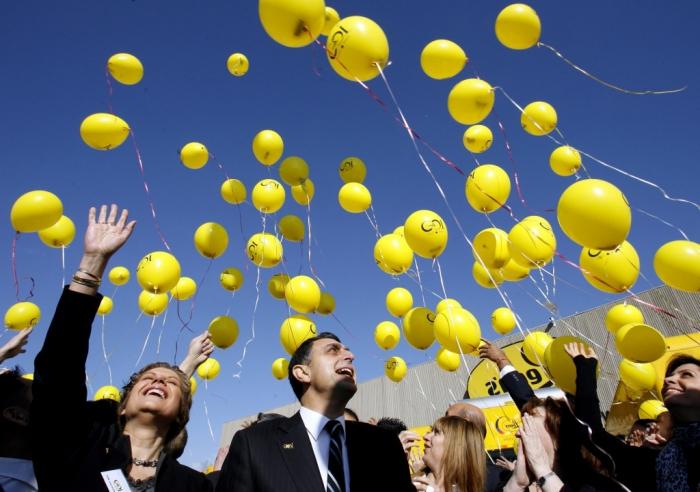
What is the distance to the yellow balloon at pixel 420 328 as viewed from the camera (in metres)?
5.01

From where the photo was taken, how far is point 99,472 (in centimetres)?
161

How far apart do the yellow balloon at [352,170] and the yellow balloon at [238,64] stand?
1646 millimetres

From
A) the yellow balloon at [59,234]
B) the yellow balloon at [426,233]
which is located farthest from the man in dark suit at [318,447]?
the yellow balloon at [59,234]

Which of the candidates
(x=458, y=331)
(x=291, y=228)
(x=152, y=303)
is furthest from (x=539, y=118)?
(x=152, y=303)

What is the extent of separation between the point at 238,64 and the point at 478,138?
9.84 feet

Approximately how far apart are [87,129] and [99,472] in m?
3.88

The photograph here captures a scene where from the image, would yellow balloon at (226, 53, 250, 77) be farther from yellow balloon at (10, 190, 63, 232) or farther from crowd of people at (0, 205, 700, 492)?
crowd of people at (0, 205, 700, 492)

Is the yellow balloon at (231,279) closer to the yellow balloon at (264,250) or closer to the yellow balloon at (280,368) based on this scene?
the yellow balloon at (264,250)

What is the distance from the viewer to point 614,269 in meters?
3.82

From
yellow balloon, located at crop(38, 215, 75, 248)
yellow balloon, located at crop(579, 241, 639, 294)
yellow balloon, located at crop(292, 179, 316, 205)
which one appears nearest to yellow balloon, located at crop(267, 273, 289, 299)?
yellow balloon, located at crop(292, 179, 316, 205)

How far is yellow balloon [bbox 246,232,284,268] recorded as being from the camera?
17.0ft

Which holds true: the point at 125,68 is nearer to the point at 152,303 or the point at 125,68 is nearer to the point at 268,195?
the point at 268,195

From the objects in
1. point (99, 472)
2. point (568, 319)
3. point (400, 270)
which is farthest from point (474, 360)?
point (99, 472)

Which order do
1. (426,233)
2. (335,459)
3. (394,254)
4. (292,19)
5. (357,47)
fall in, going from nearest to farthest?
(335,459) → (292,19) → (357,47) → (426,233) → (394,254)
